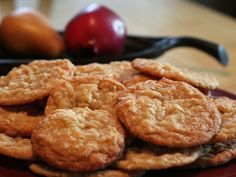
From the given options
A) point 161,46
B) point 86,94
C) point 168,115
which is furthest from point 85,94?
point 161,46


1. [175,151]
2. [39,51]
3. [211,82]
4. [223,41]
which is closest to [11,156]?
[175,151]

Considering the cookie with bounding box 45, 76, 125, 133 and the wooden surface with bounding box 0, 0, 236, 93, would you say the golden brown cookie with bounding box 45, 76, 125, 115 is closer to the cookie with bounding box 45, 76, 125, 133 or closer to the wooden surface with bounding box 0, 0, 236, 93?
the cookie with bounding box 45, 76, 125, 133

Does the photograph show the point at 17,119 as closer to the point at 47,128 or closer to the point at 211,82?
the point at 47,128

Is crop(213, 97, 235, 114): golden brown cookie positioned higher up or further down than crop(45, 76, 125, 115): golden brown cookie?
further down

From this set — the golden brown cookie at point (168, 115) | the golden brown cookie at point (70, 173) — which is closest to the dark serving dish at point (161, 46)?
the golden brown cookie at point (168, 115)

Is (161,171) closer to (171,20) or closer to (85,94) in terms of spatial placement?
(85,94)

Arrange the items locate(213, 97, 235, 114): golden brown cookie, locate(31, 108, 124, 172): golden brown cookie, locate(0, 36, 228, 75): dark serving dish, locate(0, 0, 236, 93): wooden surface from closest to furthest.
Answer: locate(31, 108, 124, 172): golden brown cookie, locate(213, 97, 235, 114): golden brown cookie, locate(0, 36, 228, 75): dark serving dish, locate(0, 0, 236, 93): wooden surface

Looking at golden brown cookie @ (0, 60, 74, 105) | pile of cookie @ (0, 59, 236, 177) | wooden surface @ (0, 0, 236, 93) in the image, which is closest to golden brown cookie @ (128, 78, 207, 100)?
pile of cookie @ (0, 59, 236, 177)
